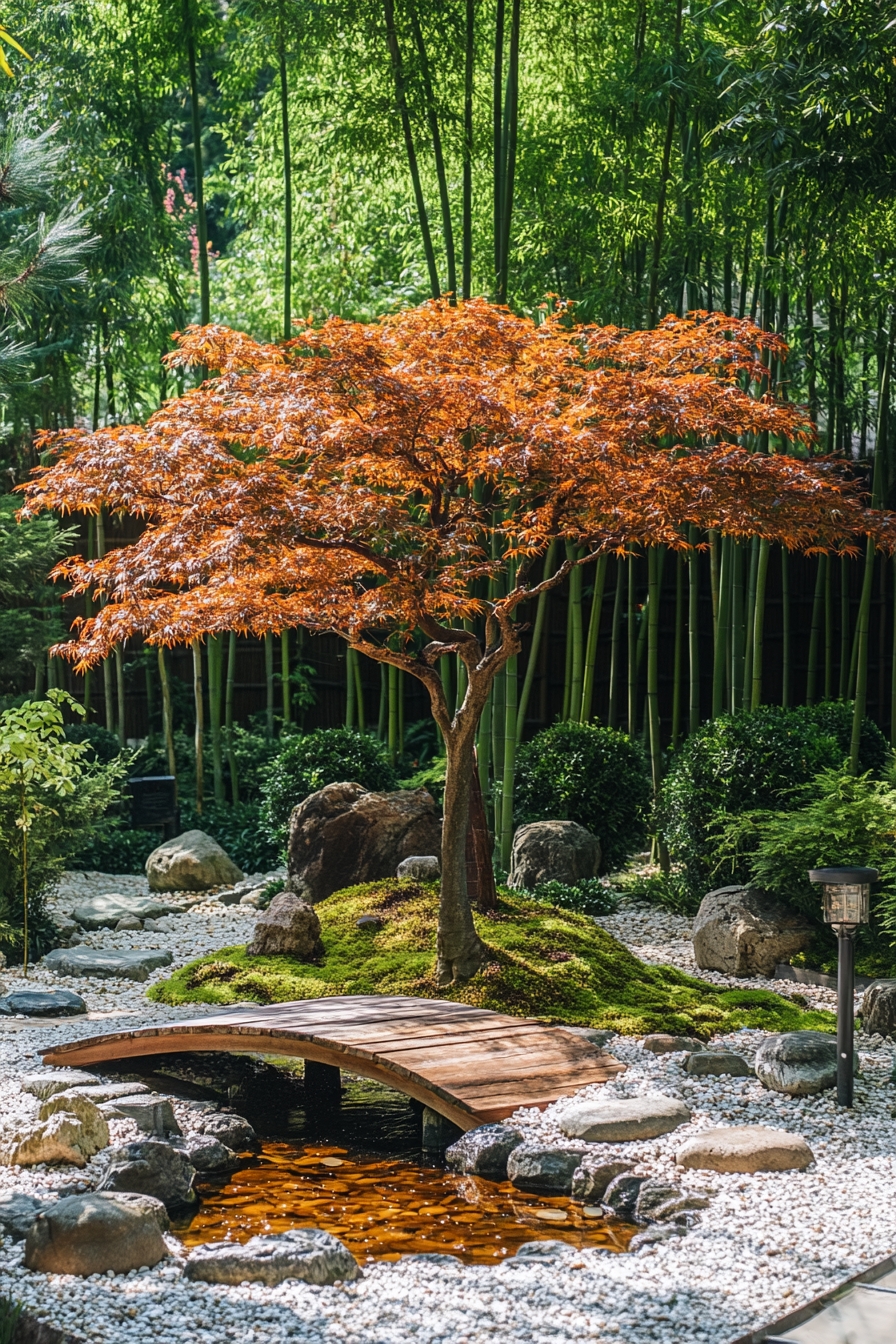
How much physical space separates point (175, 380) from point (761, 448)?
5035mm

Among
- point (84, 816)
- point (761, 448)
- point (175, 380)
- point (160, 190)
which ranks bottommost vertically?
point (84, 816)

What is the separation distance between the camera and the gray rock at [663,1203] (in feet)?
11.1

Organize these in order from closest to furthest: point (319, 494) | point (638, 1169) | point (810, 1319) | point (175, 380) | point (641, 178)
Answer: point (810, 1319) < point (638, 1169) < point (319, 494) < point (641, 178) < point (175, 380)

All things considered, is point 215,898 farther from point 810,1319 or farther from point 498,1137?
point 810,1319

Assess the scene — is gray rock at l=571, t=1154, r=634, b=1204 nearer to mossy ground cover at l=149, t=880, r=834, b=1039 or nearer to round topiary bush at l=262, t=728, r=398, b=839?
mossy ground cover at l=149, t=880, r=834, b=1039

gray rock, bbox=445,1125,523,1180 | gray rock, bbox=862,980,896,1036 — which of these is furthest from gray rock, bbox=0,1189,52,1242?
gray rock, bbox=862,980,896,1036

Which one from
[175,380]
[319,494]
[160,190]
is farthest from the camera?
[175,380]

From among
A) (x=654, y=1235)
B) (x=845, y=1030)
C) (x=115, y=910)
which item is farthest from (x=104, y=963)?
(x=654, y=1235)

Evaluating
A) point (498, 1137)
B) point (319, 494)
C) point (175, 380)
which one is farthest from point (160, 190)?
point (498, 1137)

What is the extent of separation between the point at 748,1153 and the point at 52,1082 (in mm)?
2162

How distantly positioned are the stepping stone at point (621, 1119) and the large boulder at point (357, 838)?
9.79ft

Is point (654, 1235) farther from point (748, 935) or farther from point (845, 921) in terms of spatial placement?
point (748, 935)

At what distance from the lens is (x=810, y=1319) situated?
2555mm

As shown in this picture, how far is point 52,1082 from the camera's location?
423cm
